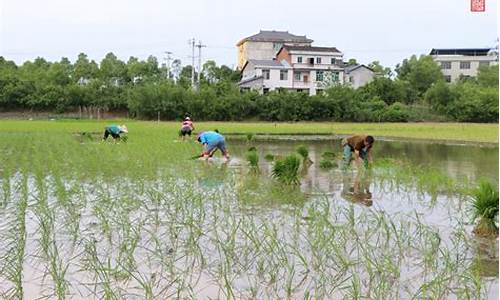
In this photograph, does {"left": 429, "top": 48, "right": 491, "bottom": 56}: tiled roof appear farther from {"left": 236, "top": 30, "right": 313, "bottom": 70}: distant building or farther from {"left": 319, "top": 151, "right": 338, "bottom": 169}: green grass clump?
{"left": 319, "top": 151, "right": 338, "bottom": 169}: green grass clump

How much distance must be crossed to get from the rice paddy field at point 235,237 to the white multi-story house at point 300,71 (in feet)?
112

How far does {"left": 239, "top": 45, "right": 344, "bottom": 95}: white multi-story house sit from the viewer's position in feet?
146

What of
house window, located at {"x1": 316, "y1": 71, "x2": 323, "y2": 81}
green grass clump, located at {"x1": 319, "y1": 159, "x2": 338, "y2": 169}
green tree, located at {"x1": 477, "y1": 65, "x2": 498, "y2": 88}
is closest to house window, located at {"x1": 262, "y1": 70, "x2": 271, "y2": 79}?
house window, located at {"x1": 316, "y1": 71, "x2": 323, "y2": 81}

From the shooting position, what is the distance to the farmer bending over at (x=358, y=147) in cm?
1070

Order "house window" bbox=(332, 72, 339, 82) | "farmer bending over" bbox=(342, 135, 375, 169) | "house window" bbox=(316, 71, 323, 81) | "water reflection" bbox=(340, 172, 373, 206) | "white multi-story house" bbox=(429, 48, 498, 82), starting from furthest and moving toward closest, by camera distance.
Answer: "white multi-story house" bbox=(429, 48, 498, 82) → "house window" bbox=(316, 71, 323, 81) → "house window" bbox=(332, 72, 339, 82) → "farmer bending over" bbox=(342, 135, 375, 169) → "water reflection" bbox=(340, 172, 373, 206)

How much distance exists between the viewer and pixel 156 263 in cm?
481

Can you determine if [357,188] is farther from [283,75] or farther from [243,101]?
[283,75]

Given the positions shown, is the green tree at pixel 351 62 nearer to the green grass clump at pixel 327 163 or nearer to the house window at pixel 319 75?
the house window at pixel 319 75

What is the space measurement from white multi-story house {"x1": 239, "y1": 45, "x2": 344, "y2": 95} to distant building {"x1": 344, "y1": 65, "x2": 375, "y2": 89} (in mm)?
2411

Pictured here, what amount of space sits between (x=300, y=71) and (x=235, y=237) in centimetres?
3996

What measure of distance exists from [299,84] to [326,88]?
316cm

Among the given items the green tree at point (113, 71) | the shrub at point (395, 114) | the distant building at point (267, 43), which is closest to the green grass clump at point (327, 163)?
the shrub at point (395, 114)

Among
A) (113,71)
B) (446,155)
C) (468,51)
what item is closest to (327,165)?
(446,155)

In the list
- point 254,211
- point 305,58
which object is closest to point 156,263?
point 254,211
